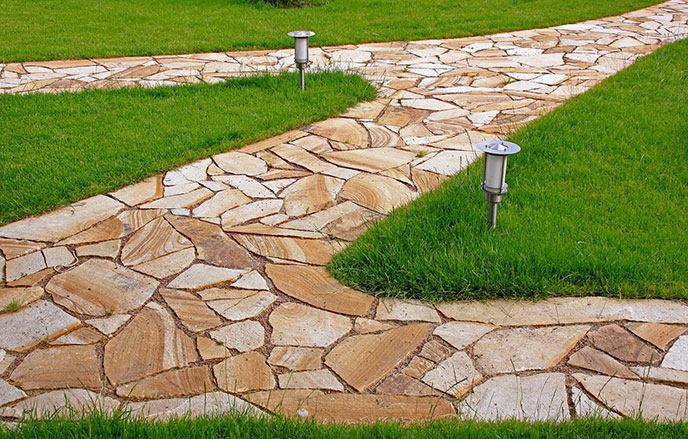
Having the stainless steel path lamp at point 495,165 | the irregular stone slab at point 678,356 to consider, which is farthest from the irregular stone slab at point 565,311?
the stainless steel path lamp at point 495,165

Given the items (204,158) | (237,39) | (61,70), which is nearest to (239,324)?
(204,158)

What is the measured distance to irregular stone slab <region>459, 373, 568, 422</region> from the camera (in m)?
2.60

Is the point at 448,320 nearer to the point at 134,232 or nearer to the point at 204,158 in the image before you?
the point at 134,232

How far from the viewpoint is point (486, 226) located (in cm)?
382

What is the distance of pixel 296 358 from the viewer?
3.00m

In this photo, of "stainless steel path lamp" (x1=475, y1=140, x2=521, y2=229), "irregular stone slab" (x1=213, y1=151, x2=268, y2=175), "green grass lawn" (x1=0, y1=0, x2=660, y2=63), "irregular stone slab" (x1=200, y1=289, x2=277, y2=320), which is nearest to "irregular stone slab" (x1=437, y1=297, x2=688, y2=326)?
"stainless steel path lamp" (x1=475, y1=140, x2=521, y2=229)

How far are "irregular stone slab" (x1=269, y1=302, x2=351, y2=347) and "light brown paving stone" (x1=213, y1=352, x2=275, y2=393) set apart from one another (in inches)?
6.8

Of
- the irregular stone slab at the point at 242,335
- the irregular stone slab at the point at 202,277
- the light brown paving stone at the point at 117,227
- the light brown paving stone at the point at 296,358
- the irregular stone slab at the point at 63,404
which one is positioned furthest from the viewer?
the light brown paving stone at the point at 117,227

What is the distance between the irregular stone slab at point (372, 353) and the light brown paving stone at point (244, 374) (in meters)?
0.29

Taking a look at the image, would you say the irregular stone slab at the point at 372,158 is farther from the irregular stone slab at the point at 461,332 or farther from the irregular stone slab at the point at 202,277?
the irregular stone slab at the point at 461,332

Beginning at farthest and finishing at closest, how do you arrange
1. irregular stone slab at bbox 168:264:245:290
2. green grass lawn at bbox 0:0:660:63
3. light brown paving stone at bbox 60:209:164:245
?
green grass lawn at bbox 0:0:660:63 → light brown paving stone at bbox 60:209:164:245 → irregular stone slab at bbox 168:264:245:290

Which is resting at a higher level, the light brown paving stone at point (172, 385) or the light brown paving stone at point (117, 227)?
the light brown paving stone at point (117, 227)

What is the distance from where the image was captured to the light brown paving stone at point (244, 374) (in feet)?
9.21

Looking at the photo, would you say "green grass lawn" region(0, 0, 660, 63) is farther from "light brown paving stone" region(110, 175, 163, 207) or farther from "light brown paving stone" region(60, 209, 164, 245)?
"light brown paving stone" region(60, 209, 164, 245)
